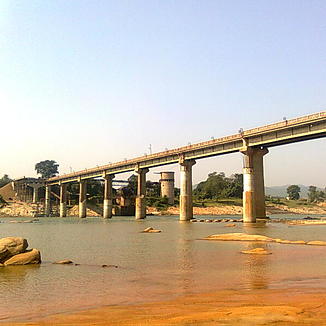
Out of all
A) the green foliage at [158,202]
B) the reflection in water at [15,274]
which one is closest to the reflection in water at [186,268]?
the reflection in water at [15,274]

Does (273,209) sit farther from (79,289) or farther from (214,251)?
(79,289)

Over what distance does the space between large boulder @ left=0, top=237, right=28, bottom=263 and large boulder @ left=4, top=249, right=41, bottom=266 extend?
0.36 metres

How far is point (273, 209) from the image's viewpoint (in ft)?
583

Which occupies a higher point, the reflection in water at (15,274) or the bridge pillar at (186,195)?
the bridge pillar at (186,195)

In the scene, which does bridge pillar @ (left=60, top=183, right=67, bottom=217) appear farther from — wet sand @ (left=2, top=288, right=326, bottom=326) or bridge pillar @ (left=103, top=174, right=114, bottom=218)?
wet sand @ (left=2, top=288, right=326, bottom=326)

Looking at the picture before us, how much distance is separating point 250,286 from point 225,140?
71.0m

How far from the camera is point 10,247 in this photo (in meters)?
25.4

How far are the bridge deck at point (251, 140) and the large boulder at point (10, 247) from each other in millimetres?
53480

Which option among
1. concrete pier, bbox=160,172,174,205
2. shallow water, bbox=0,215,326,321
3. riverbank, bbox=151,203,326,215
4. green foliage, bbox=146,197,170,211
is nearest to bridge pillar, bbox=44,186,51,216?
green foliage, bbox=146,197,170,211

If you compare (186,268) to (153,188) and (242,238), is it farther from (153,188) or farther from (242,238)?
(153,188)

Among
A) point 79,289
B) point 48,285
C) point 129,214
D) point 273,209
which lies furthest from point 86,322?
point 273,209

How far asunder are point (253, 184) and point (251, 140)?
871cm

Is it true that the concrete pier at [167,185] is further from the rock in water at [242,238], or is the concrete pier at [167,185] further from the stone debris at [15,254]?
the stone debris at [15,254]

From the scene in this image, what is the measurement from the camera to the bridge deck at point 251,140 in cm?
6806
